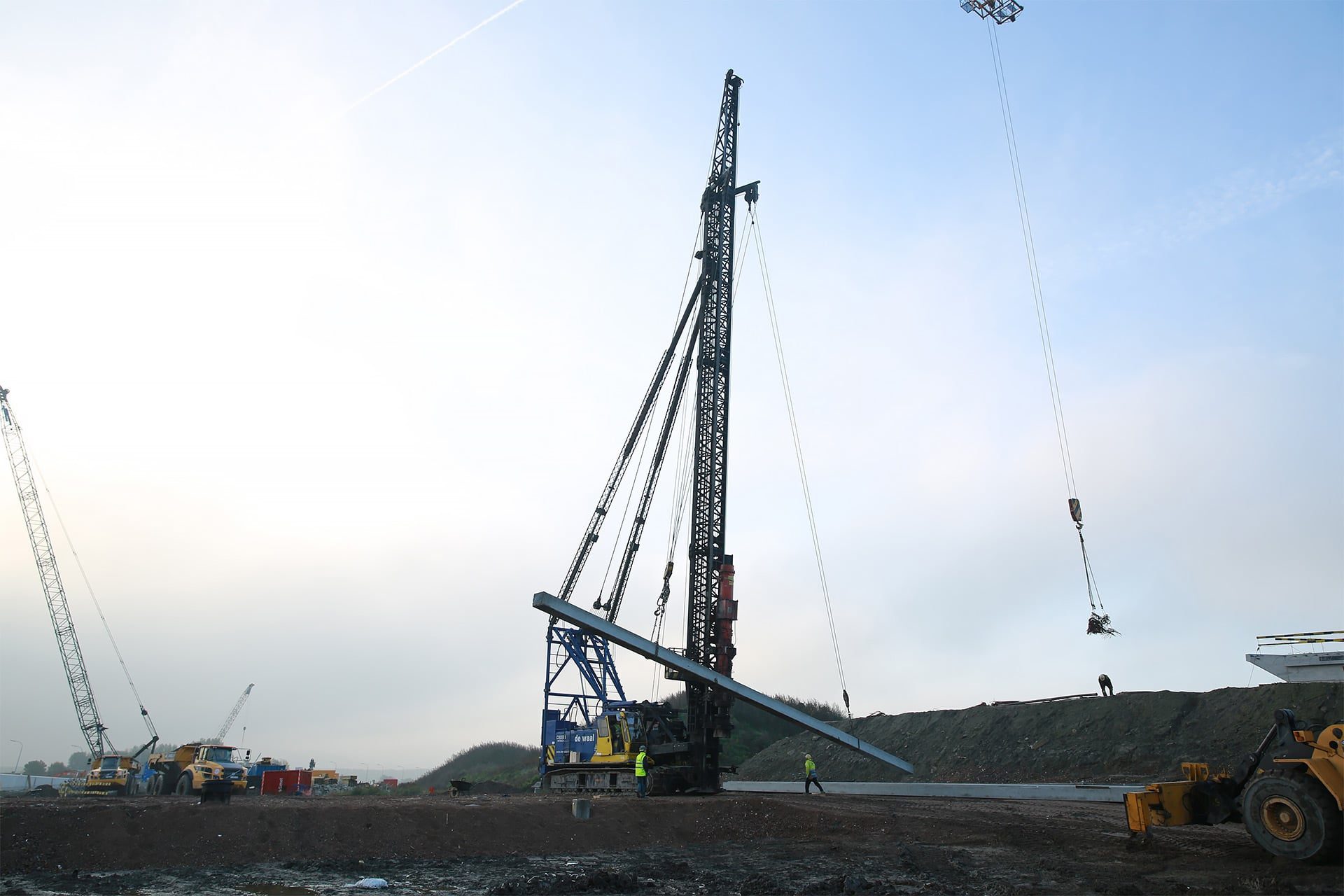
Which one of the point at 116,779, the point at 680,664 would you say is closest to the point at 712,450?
the point at 680,664

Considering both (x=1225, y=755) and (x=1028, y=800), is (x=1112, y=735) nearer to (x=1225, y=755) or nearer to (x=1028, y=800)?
(x=1225, y=755)

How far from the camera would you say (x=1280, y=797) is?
1041cm

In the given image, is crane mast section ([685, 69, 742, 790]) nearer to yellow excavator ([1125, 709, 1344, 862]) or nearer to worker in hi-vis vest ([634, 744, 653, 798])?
worker in hi-vis vest ([634, 744, 653, 798])

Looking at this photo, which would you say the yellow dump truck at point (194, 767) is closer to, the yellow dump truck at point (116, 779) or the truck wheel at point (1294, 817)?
the yellow dump truck at point (116, 779)

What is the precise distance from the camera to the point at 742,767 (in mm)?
45812

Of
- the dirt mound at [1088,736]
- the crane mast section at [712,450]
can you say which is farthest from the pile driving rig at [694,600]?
the dirt mound at [1088,736]

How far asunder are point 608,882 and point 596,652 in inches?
765

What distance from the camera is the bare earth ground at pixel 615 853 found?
11531mm

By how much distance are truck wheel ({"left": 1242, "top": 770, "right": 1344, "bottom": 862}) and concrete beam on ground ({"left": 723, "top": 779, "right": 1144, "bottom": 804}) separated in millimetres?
13036

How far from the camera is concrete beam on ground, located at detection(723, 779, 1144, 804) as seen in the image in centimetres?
2295

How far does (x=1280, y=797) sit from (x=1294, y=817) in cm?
26

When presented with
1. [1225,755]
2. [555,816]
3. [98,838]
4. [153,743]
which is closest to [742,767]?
[1225,755]

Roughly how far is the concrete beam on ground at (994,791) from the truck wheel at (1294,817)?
42.8 ft

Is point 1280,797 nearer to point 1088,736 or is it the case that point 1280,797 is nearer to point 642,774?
point 642,774
